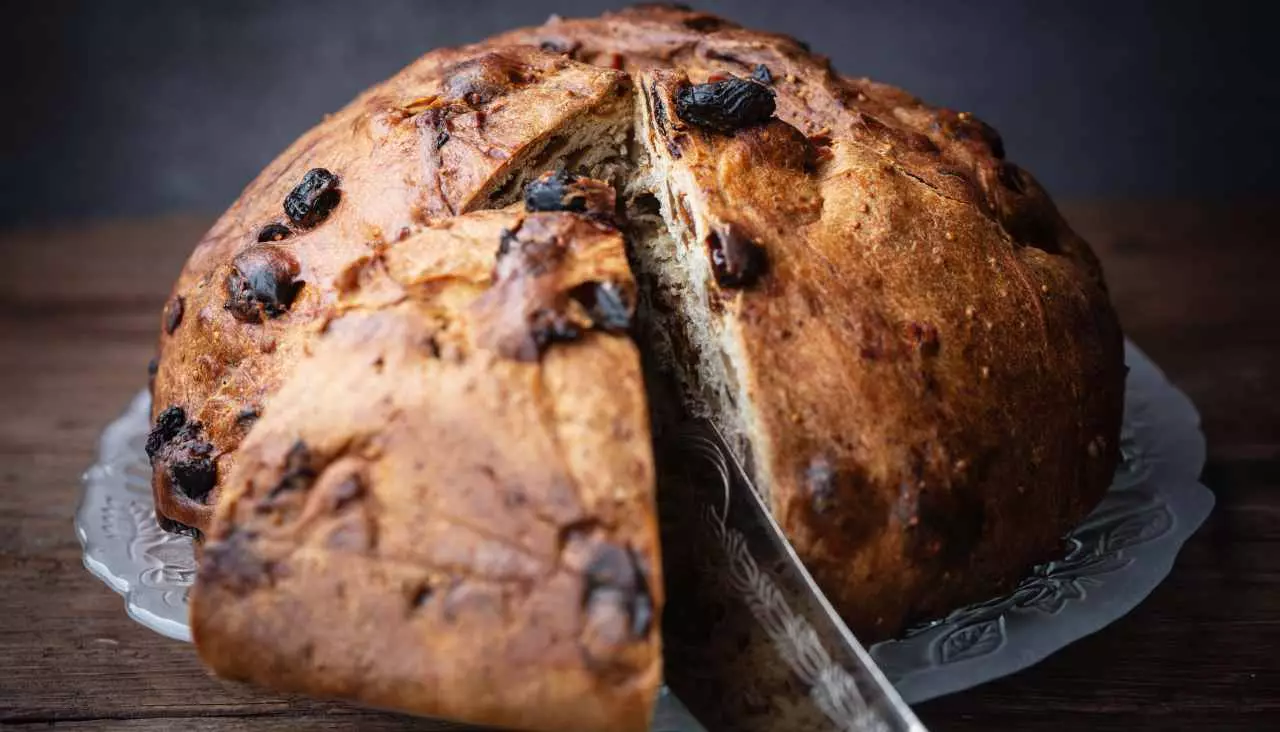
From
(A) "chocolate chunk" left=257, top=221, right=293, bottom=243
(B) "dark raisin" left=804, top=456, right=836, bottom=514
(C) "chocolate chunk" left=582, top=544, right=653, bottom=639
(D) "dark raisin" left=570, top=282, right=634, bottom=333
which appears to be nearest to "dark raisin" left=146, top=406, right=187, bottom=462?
(A) "chocolate chunk" left=257, top=221, right=293, bottom=243

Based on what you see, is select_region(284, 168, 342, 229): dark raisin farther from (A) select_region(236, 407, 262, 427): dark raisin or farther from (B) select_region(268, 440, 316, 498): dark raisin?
(B) select_region(268, 440, 316, 498): dark raisin

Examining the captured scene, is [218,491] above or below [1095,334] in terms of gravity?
below

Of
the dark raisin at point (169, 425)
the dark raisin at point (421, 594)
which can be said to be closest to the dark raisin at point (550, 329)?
the dark raisin at point (421, 594)

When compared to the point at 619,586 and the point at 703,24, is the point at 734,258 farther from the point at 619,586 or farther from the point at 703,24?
the point at 703,24

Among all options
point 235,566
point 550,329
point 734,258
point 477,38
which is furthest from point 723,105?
point 477,38

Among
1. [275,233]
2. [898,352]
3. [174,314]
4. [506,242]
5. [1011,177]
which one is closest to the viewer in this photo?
[506,242]

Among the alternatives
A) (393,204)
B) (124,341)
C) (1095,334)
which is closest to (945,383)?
(1095,334)

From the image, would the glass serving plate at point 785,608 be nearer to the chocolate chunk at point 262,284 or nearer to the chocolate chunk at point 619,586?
the chocolate chunk at point 619,586

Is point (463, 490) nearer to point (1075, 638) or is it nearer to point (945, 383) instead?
point (945, 383)
